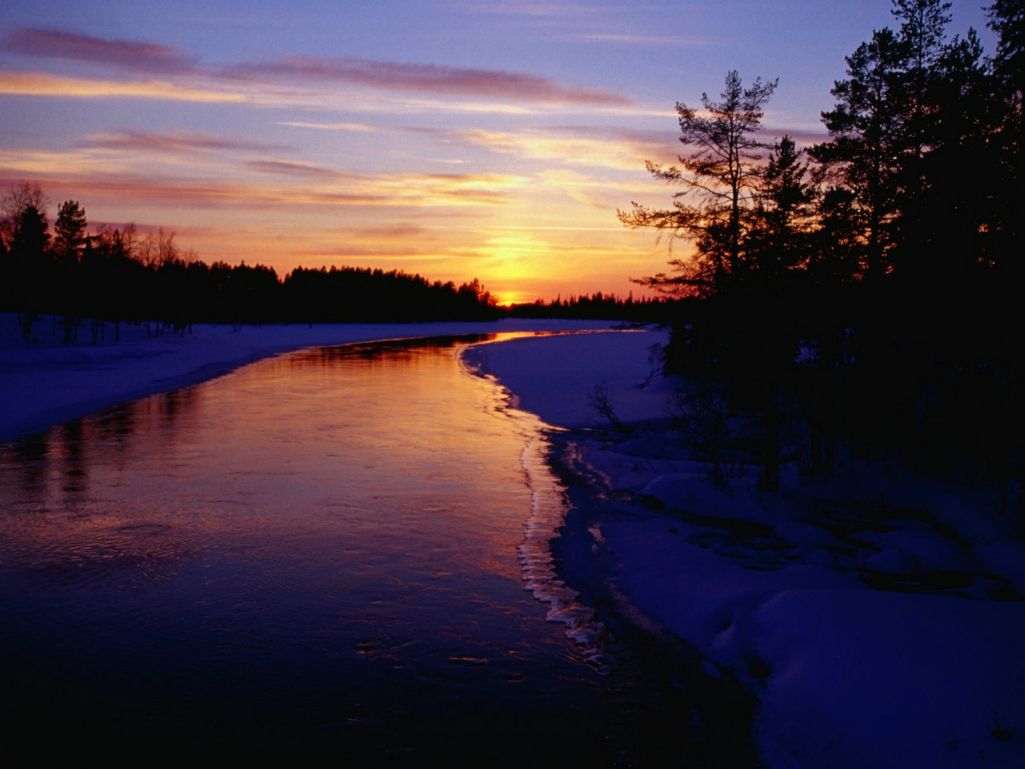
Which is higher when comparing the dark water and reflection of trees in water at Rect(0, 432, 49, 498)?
reflection of trees in water at Rect(0, 432, 49, 498)

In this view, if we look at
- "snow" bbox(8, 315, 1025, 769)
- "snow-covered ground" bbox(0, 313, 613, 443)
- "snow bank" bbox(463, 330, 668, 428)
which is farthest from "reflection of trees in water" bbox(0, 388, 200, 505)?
"snow bank" bbox(463, 330, 668, 428)

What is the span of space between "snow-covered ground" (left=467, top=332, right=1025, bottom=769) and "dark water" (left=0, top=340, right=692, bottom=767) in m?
1.14

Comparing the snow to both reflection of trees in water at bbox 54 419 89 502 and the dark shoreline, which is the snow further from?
reflection of trees in water at bbox 54 419 89 502

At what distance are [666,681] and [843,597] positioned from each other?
2.05 meters

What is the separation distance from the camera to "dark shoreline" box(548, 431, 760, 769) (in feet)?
18.6

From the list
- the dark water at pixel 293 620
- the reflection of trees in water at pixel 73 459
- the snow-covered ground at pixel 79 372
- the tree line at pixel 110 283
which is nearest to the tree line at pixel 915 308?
the dark water at pixel 293 620

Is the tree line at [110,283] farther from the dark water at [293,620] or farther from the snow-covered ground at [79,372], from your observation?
the dark water at [293,620]

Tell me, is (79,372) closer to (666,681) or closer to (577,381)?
(577,381)

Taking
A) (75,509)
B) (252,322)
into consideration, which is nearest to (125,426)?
(75,509)

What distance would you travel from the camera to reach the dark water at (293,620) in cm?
578

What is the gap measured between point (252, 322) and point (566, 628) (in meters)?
138

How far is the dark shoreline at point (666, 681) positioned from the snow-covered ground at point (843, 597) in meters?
0.16

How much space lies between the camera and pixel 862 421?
1348 cm

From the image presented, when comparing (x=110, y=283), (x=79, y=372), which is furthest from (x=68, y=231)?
(x=79, y=372)
